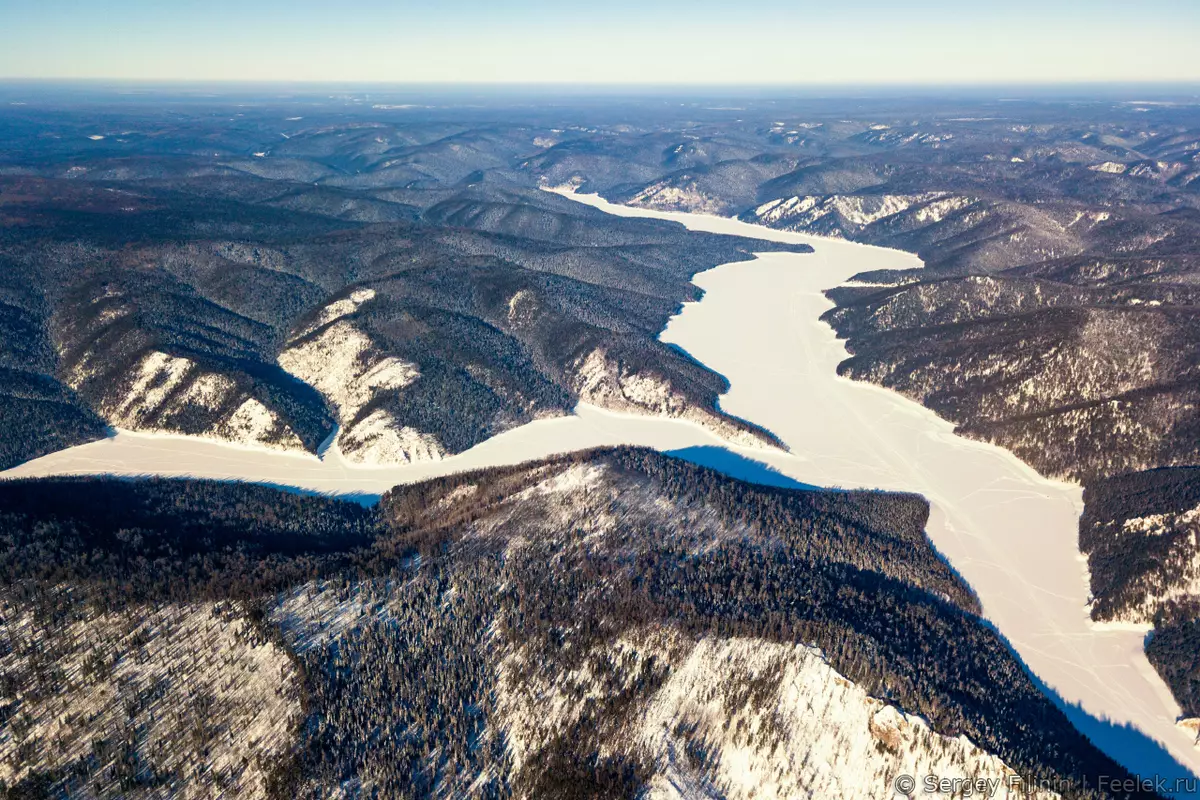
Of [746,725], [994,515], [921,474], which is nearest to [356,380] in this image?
[921,474]

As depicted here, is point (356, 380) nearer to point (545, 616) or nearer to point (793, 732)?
point (545, 616)

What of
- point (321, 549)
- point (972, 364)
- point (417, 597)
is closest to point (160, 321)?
point (321, 549)

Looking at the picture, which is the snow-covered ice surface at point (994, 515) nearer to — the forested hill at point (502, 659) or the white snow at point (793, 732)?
the forested hill at point (502, 659)


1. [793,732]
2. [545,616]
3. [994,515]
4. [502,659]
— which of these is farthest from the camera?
[994,515]

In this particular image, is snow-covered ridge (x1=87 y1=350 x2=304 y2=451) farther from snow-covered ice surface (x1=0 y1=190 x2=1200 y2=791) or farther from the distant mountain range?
snow-covered ice surface (x1=0 y1=190 x2=1200 y2=791)

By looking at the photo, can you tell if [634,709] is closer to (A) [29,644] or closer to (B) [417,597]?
(B) [417,597]

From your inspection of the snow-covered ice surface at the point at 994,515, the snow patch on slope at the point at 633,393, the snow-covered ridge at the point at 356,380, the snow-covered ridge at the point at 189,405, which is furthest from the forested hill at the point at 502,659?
the snow patch on slope at the point at 633,393
